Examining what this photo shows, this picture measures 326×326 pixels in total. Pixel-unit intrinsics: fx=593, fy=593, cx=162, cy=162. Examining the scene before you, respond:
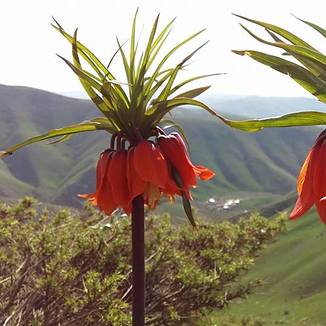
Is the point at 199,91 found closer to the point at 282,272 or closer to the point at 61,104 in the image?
the point at 282,272

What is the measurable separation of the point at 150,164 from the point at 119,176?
0.11 metres

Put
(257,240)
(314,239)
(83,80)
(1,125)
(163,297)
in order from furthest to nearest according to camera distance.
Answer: (1,125) → (314,239) → (257,240) → (163,297) → (83,80)

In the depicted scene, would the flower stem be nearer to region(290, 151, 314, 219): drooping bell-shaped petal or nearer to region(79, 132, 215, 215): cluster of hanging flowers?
region(79, 132, 215, 215): cluster of hanging flowers

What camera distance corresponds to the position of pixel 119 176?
1.67 m

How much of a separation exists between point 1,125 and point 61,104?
16251mm

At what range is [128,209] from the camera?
1709 mm

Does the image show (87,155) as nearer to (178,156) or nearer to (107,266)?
(107,266)

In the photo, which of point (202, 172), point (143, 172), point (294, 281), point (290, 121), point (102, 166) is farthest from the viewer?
point (294, 281)

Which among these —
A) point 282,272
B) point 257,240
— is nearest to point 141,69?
point 257,240

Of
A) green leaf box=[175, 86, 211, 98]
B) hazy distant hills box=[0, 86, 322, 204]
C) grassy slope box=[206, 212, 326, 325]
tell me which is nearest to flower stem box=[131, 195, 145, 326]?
green leaf box=[175, 86, 211, 98]

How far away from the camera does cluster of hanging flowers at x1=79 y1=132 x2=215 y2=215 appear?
1.63 meters

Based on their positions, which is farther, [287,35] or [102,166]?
[102,166]

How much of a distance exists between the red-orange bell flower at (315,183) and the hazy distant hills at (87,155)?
101 meters

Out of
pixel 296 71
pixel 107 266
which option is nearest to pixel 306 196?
pixel 296 71
